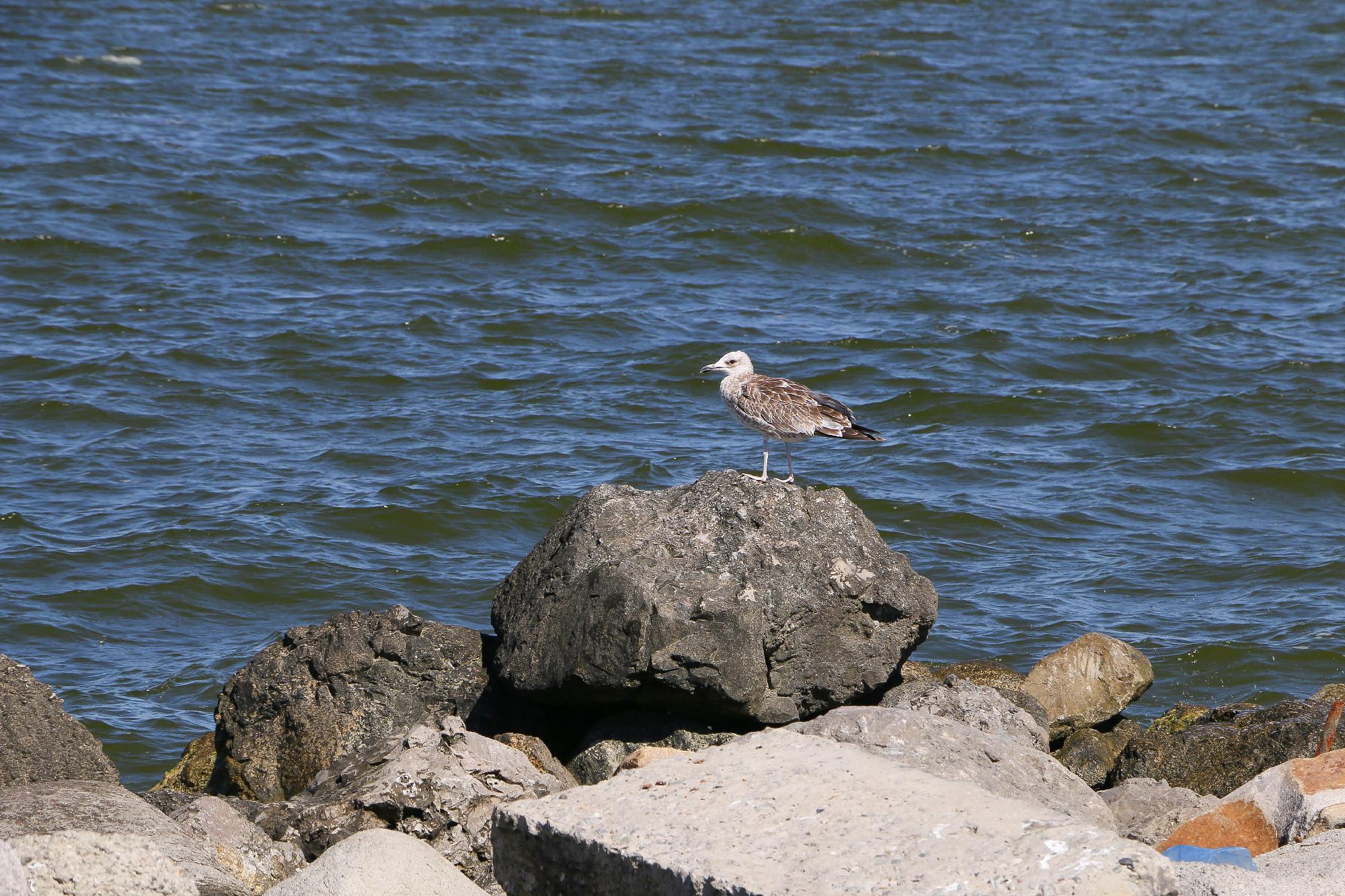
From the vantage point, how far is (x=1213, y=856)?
20.3 feet

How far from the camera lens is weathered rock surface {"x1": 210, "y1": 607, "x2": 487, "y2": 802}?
812 cm

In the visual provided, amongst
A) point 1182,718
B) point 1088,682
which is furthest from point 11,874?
point 1182,718

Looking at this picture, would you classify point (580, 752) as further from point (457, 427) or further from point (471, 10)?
point (471, 10)

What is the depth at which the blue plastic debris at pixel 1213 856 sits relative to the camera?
19.8 feet

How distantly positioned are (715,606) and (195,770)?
3065 millimetres

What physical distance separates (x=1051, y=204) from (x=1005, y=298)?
2.94 metres

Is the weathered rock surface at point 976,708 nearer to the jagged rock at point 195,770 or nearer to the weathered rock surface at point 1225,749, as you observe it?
the weathered rock surface at point 1225,749

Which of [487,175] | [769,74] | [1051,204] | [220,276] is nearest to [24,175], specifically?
[220,276]

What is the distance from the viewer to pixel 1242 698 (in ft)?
34.0

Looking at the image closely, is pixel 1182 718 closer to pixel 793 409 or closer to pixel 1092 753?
pixel 1092 753

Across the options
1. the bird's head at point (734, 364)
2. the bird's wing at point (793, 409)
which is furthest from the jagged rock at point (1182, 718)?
the bird's head at point (734, 364)

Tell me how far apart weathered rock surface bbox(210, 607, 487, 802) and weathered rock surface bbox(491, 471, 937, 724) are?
0.41 m

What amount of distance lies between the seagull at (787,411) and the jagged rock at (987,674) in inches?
56.0

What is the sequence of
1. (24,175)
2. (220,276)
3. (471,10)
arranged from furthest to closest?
(471,10) → (24,175) → (220,276)
